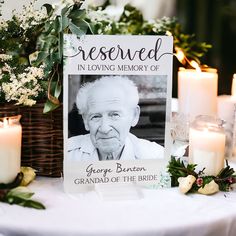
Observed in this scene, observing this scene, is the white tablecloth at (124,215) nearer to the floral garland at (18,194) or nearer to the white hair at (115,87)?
the floral garland at (18,194)

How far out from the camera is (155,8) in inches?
137

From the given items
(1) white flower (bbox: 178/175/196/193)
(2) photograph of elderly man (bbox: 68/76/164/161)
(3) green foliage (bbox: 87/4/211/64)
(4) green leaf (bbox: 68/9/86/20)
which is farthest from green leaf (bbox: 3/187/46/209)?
(3) green foliage (bbox: 87/4/211/64)

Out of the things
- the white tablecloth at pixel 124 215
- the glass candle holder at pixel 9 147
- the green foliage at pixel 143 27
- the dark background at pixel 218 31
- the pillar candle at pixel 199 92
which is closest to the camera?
the white tablecloth at pixel 124 215

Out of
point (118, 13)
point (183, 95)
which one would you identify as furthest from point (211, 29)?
point (183, 95)

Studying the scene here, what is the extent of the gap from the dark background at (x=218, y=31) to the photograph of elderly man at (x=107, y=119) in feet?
6.46

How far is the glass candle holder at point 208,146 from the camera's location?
3.32ft

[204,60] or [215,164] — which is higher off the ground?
[204,60]

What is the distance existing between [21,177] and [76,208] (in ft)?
0.53

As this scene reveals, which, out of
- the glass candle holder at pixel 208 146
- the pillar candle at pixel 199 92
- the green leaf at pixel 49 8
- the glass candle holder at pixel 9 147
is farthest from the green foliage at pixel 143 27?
the glass candle holder at pixel 9 147

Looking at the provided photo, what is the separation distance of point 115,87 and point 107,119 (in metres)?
0.07

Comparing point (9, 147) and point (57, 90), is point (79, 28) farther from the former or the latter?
point (9, 147)

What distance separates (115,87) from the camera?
0.99 metres

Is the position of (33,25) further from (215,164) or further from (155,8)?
(155,8)

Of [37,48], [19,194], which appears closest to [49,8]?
[37,48]
